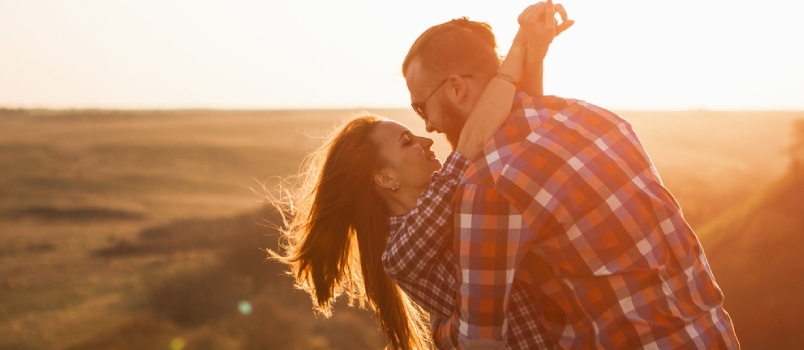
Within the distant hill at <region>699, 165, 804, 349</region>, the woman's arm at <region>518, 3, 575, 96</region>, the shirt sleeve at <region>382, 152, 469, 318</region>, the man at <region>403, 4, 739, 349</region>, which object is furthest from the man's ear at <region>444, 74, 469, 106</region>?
the distant hill at <region>699, 165, 804, 349</region>

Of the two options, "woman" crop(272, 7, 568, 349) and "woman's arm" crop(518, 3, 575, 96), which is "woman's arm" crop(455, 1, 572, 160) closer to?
"woman's arm" crop(518, 3, 575, 96)

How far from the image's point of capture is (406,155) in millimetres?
3494

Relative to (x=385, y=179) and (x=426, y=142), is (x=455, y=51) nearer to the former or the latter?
(x=426, y=142)

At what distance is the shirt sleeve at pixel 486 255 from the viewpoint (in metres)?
2.26

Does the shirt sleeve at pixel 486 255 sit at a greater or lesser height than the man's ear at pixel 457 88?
lesser

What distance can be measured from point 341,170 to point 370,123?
28 centimetres

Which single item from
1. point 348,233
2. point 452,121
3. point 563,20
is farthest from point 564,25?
point 348,233

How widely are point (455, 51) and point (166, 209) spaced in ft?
153

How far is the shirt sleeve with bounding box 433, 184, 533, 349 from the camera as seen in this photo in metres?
2.26

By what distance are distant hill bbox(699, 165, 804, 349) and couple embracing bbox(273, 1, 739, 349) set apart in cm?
1350

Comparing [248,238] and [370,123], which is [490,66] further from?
[248,238]

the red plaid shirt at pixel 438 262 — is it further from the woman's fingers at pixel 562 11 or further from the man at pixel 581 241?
the woman's fingers at pixel 562 11

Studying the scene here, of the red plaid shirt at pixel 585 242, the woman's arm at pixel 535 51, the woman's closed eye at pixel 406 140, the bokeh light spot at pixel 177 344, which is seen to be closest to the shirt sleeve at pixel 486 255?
the red plaid shirt at pixel 585 242

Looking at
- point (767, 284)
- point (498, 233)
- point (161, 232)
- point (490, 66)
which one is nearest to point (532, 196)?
point (498, 233)
